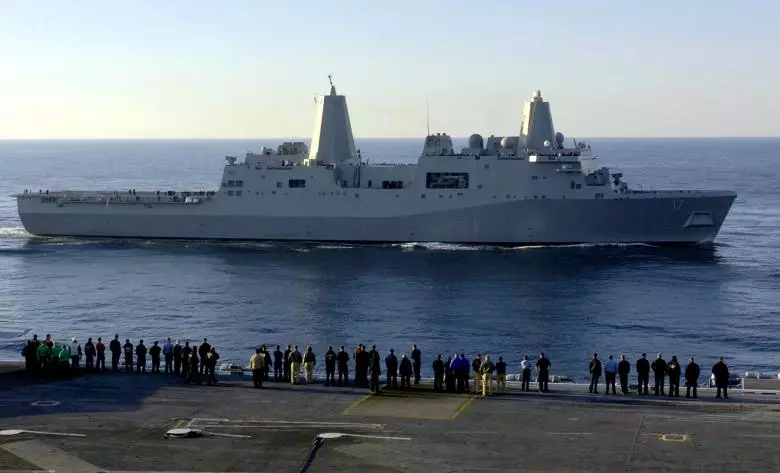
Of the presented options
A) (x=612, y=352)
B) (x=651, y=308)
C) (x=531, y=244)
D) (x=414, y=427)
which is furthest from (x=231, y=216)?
(x=414, y=427)

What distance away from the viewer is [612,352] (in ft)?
124

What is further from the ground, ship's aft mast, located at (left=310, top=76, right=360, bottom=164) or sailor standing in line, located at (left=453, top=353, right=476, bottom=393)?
ship's aft mast, located at (left=310, top=76, right=360, bottom=164)

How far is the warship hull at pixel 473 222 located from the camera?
62.9m

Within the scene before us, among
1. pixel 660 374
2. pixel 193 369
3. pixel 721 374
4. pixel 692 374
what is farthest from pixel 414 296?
pixel 721 374

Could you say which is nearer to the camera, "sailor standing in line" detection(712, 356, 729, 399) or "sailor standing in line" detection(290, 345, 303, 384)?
Result: "sailor standing in line" detection(712, 356, 729, 399)

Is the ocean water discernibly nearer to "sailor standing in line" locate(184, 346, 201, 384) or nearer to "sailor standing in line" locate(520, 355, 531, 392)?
"sailor standing in line" locate(520, 355, 531, 392)

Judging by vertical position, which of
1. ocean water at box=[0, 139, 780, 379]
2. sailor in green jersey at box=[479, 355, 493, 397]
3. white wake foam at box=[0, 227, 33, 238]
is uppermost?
sailor in green jersey at box=[479, 355, 493, 397]

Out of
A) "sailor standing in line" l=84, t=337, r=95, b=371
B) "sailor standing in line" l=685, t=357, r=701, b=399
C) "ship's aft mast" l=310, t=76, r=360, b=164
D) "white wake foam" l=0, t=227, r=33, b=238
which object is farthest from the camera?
"white wake foam" l=0, t=227, r=33, b=238

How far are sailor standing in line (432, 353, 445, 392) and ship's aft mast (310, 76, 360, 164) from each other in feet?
148

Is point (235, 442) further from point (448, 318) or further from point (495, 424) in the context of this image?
point (448, 318)

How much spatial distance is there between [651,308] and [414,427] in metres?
26.6

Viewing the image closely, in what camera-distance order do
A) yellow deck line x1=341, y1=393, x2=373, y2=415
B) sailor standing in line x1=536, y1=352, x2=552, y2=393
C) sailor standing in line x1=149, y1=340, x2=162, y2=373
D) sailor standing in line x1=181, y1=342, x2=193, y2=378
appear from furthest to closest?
sailor standing in line x1=149, y1=340, x2=162, y2=373, sailor standing in line x1=181, y1=342, x2=193, y2=378, sailor standing in line x1=536, y1=352, x2=552, y2=393, yellow deck line x1=341, y1=393, x2=373, y2=415

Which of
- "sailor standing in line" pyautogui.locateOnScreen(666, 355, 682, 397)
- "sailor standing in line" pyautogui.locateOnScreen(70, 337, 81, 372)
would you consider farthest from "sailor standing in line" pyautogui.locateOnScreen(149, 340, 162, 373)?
"sailor standing in line" pyautogui.locateOnScreen(666, 355, 682, 397)

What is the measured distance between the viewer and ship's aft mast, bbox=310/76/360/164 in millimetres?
70188
